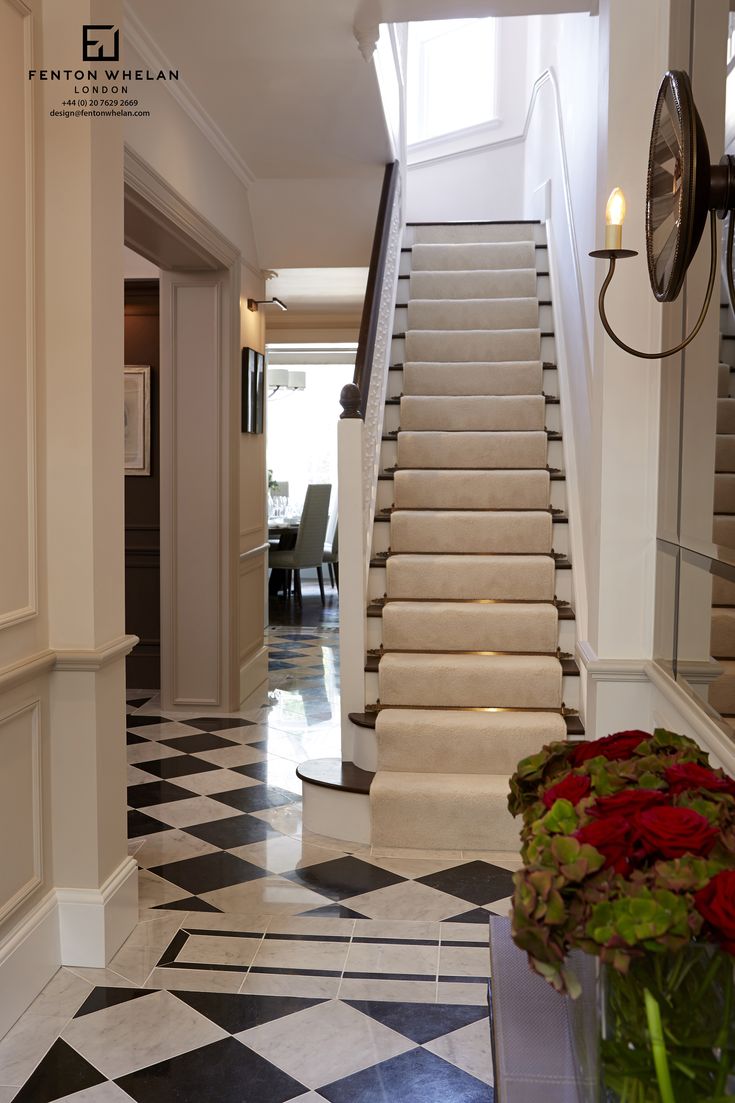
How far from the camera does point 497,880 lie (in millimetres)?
3402

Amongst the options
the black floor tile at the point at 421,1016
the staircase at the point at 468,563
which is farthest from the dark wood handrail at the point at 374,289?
the black floor tile at the point at 421,1016

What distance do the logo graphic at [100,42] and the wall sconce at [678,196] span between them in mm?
1568

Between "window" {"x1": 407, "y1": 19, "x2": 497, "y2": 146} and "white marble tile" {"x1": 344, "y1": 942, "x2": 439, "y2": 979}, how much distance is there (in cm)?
732

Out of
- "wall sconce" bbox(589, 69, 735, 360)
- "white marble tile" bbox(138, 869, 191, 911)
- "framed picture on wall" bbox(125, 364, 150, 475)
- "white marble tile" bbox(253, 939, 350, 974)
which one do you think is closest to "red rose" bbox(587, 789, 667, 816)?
"wall sconce" bbox(589, 69, 735, 360)

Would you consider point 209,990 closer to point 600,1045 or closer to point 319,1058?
point 319,1058

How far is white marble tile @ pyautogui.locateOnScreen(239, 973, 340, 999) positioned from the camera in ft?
8.61

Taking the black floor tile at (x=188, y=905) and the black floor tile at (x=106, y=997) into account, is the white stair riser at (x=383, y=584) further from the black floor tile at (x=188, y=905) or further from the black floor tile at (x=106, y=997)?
the black floor tile at (x=106, y=997)

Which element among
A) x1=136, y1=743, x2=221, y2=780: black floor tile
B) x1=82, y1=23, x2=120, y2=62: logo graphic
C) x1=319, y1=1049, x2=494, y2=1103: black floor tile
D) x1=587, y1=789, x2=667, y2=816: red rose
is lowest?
x1=136, y1=743, x2=221, y2=780: black floor tile

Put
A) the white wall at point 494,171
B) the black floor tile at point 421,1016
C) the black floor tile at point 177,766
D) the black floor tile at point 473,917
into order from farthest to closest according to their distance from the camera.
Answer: the white wall at point 494,171
the black floor tile at point 177,766
the black floor tile at point 473,917
the black floor tile at point 421,1016

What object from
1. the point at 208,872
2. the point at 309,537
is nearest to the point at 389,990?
the point at 208,872

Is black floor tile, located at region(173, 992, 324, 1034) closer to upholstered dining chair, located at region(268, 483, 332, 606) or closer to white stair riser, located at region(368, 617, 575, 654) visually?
white stair riser, located at region(368, 617, 575, 654)

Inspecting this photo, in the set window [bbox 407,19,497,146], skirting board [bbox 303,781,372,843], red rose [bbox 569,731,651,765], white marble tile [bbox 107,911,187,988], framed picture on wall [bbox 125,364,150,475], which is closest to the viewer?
red rose [bbox 569,731,651,765]

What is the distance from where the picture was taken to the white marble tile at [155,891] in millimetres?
3223

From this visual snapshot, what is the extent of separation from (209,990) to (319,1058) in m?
0.44
